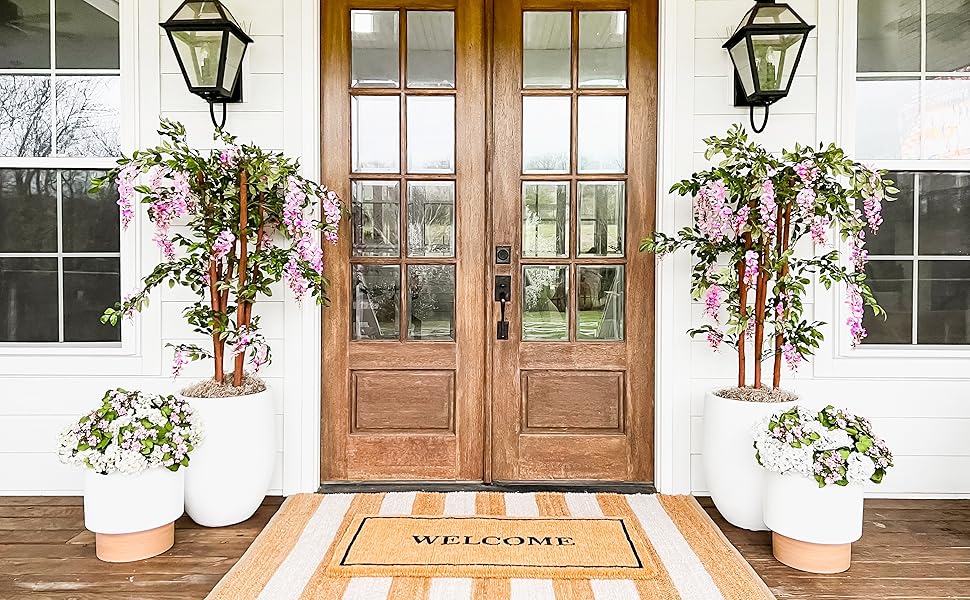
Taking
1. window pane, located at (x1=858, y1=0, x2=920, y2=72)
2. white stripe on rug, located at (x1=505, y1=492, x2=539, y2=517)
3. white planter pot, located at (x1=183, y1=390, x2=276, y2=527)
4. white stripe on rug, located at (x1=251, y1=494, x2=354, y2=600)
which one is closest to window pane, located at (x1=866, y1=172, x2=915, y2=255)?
window pane, located at (x1=858, y1=0, x2=920, y2=72)

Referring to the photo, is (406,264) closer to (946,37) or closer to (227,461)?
(227,461)

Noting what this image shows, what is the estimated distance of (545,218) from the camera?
138 inches

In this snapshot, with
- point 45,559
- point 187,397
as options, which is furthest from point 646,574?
point 45,559

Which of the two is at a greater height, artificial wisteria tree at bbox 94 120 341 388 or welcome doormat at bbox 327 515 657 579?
artificial wisteria tree at bbox 94 120 341 388

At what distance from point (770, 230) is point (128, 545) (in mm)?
2668

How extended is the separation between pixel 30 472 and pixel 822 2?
4188 mm

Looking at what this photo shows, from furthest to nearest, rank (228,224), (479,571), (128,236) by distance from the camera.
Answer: (128,236), (228,224), (479,571)

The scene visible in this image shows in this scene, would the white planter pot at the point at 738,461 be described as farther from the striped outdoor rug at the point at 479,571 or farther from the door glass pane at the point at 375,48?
the door glass pane at the point at 375,48

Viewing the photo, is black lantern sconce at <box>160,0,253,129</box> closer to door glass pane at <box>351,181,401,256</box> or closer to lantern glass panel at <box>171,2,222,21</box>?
lantern glass panel at <box>171,2,222,21</box>

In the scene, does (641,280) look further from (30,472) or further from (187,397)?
(30,472)

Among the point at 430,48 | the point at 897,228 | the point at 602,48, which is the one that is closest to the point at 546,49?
the point at 602,48

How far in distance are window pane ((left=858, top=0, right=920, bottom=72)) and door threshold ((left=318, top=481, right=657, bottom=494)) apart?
2.21 m

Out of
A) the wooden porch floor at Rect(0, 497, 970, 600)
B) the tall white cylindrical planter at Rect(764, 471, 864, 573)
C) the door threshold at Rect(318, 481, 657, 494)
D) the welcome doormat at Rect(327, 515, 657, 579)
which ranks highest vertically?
the tall white cylindrical planter at Rect(764, 471, 864, 573)

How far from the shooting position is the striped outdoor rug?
8.02 ft
